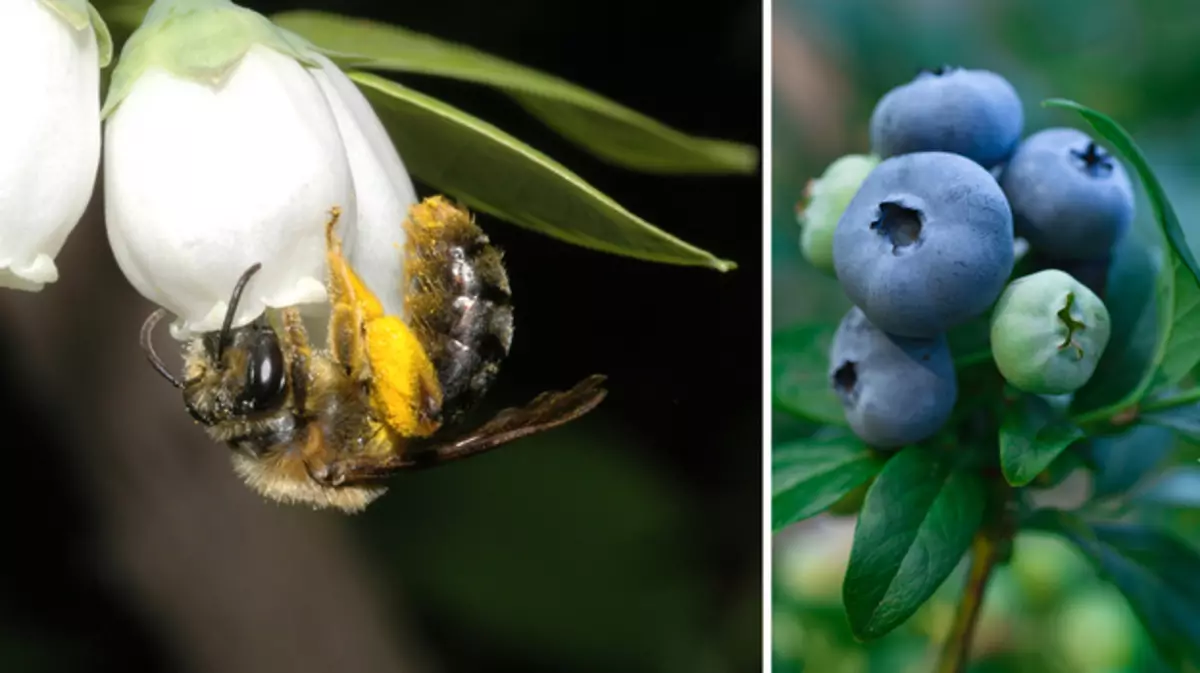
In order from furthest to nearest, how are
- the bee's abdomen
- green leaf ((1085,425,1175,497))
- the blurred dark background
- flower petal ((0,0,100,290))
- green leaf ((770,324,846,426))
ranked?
1. the blurred dark background
2. green leaf ((770,324,846,426))
3. green leaf ((1085,425,1175,497))
4. the bee's abdomen
5. flower petal ((0,0,100,290))

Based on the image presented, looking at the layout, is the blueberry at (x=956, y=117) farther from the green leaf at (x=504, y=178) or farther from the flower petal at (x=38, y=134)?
the flower petal at (x=38, y=134)

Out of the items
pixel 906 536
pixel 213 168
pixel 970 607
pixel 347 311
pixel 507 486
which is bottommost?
pixel 507 486

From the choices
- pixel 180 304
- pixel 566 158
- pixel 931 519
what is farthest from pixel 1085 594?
pixel 180 304

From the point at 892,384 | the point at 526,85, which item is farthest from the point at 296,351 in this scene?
the point at 892,384

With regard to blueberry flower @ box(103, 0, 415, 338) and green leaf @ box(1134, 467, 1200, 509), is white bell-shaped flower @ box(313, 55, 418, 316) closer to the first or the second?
blueberry flower @ box(103, 0, 415, 338)

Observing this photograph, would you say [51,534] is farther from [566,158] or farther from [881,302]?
[881,302]

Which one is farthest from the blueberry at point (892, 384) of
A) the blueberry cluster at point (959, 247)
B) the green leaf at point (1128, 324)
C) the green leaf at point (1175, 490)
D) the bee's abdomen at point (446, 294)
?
the bee's abdomen at point (446, 294)

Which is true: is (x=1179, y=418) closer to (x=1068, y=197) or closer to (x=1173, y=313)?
(x=1173, y=313)

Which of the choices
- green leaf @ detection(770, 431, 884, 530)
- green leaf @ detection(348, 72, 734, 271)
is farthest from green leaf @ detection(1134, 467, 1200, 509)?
green leaf @ detection(348, 72, 734, 271)

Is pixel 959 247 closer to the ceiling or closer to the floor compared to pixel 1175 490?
closer to the ceiling
